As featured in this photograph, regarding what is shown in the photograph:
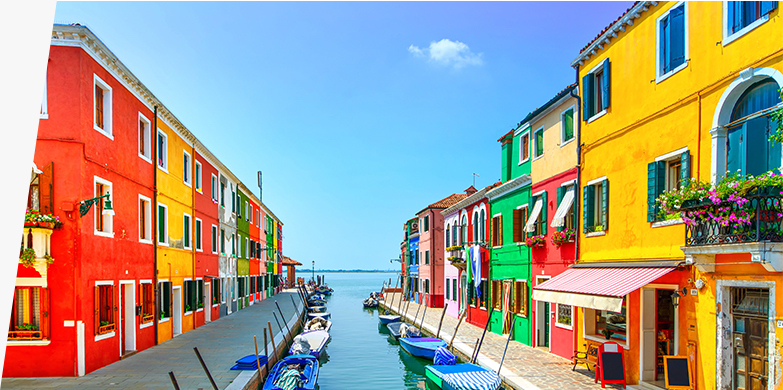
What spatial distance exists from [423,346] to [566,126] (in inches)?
378

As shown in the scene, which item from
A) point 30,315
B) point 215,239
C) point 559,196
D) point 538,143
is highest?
point 538,143

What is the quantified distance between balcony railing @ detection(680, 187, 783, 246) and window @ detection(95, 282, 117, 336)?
13.6 metres

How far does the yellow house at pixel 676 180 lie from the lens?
8.34m

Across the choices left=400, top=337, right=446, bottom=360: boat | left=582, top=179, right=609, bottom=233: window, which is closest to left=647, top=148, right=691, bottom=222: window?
left=582, top=179, right=609, bottom=233: window

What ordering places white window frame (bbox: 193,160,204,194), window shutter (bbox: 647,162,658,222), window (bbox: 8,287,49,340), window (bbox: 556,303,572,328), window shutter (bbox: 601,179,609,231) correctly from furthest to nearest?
white window frame (bbox: 193,160,204,194) < window (bbox: 556,303,572,328) < window shutter (bbox: 601,179,609,231) < window (bbox: 8,287,49,340) < window shutter (bbox: 647,162,658,222)

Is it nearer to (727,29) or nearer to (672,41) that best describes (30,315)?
(672,41)

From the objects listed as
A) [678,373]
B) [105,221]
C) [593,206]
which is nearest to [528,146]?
[593,206]

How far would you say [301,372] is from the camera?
590 inches

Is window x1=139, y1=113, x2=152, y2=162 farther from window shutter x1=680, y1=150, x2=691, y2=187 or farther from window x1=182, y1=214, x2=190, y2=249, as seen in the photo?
window shutter x1=680, y1=150, x2=691, y2=187

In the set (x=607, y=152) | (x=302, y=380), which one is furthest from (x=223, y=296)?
(x=607, y=152)

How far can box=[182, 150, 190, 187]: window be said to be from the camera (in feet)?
72.5

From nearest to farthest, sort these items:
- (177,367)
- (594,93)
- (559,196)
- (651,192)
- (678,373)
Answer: (678,373) → (651,192) → (594,93) → (177,367) → (559,196)

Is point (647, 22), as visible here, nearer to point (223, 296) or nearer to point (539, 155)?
point (539, 155)

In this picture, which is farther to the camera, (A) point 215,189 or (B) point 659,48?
(A) point 215,189
